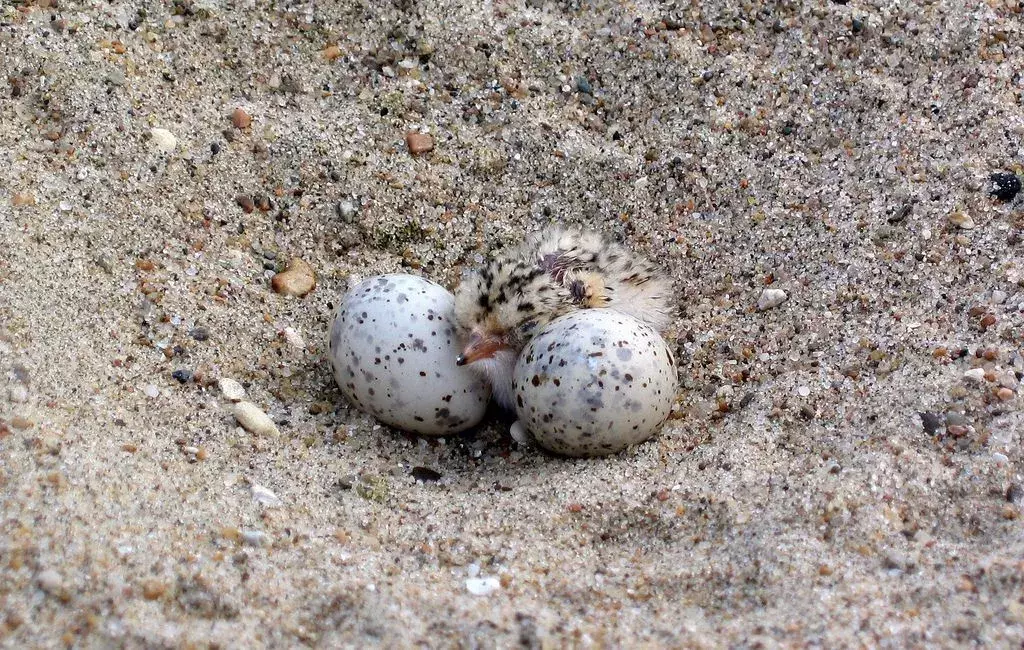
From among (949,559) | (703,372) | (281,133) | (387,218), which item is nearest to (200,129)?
(281,133)

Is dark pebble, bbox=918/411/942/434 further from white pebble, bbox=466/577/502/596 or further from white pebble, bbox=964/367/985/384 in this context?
white pebble, bbox=466/577/502/596

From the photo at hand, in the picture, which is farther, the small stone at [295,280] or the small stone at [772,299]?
the small stone at [295,280]

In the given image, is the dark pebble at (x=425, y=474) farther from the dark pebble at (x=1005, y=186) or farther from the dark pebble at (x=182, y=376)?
the dark pebble at (x=1005, y=186)

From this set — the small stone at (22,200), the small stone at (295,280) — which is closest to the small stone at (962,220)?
the small stone at (295,280)

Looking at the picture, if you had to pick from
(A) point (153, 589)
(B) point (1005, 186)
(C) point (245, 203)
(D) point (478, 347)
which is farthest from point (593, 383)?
(B) point (1005, 186)

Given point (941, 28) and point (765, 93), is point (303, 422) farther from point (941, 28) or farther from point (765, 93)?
point (941, 28)

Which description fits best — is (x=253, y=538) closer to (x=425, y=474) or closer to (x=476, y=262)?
(x=425, y=474)
